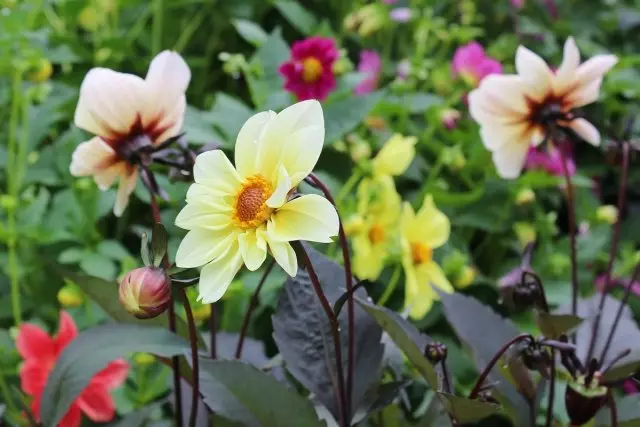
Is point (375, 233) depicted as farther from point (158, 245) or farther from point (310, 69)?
point (158, 245)

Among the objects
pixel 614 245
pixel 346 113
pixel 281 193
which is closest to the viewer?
pixel 281 193

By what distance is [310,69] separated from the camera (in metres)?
0.95

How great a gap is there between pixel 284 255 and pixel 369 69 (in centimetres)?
92

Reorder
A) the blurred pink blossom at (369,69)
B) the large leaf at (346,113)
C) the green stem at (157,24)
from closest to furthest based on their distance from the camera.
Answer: the large leaf at (346,113) → the green stem at (157,24) → the blurred pink blossom at (369,69)

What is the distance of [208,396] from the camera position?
1.81 ft

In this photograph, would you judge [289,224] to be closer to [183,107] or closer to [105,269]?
[183,107]

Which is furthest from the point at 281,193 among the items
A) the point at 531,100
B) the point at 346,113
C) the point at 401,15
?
the point at 401,15

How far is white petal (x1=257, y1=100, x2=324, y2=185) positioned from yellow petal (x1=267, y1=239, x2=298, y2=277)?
4 cm

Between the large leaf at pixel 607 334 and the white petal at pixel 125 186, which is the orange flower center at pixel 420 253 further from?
the white petal at pixel 125 186

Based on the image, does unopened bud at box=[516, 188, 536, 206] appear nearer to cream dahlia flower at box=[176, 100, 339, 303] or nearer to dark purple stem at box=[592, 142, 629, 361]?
dark purple stem at box=[592, 142, 629, 361]

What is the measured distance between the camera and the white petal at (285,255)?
421 mm

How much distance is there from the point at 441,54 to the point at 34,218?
82 cm

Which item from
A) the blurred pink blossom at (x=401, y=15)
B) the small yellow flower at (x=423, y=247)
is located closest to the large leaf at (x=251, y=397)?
the small yellow flower at (x=423, y=247)

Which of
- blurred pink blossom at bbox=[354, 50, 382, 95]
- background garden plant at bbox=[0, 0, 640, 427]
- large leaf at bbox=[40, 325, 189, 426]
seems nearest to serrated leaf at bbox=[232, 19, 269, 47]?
background garden plant at bbox=[0, 0, 640, 427]
